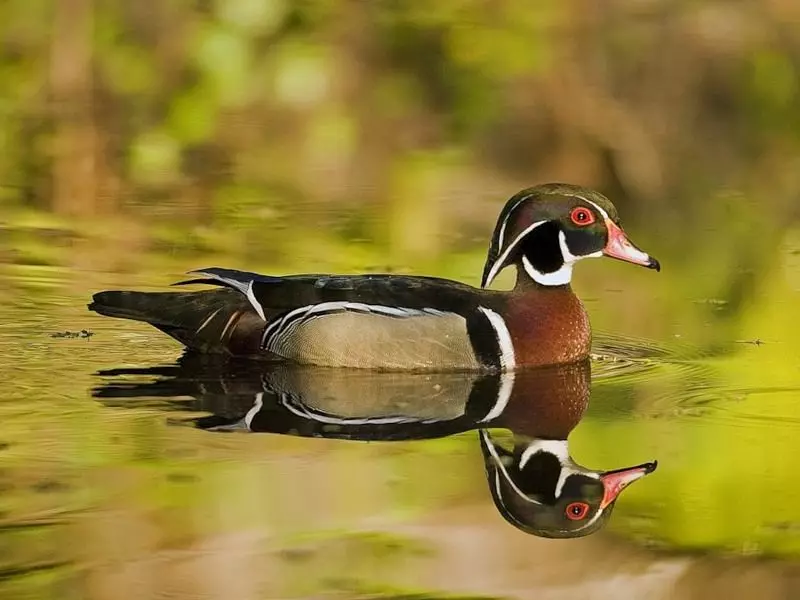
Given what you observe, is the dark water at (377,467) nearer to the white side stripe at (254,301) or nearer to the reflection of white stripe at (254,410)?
the reflection of white stripe at (254,410)

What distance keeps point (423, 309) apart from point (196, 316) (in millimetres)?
982

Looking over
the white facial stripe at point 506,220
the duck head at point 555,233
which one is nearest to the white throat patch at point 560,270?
the duck head at point 555,233

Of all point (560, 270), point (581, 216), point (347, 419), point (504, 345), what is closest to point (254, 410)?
point (347, 419)

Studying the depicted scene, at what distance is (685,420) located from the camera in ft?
23.5

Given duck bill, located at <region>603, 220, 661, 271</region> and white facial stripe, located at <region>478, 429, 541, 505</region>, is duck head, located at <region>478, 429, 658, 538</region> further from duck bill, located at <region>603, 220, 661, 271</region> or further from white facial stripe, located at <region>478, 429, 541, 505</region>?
duck bill, located at <region>603, 220, 661, 271</region>

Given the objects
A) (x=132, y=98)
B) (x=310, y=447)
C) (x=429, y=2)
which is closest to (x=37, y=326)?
(x=310, y=447)

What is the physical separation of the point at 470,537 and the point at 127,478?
1.17 m

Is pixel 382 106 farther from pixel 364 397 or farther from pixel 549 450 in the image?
pixel 549 450

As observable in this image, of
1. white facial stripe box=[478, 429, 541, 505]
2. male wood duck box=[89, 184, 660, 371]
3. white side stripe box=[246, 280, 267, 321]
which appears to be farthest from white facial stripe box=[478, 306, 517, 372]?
white facial stripe box=[478, 429, 541, 505]

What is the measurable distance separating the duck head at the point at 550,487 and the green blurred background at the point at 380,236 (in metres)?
0.09

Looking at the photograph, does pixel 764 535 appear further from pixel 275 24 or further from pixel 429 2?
pixel 429 2

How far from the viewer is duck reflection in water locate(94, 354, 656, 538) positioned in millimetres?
6137

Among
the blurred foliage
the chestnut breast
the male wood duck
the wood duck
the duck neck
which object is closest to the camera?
the wood duck

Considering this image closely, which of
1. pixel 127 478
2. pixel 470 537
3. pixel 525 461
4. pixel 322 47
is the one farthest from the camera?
pixel 322 47
